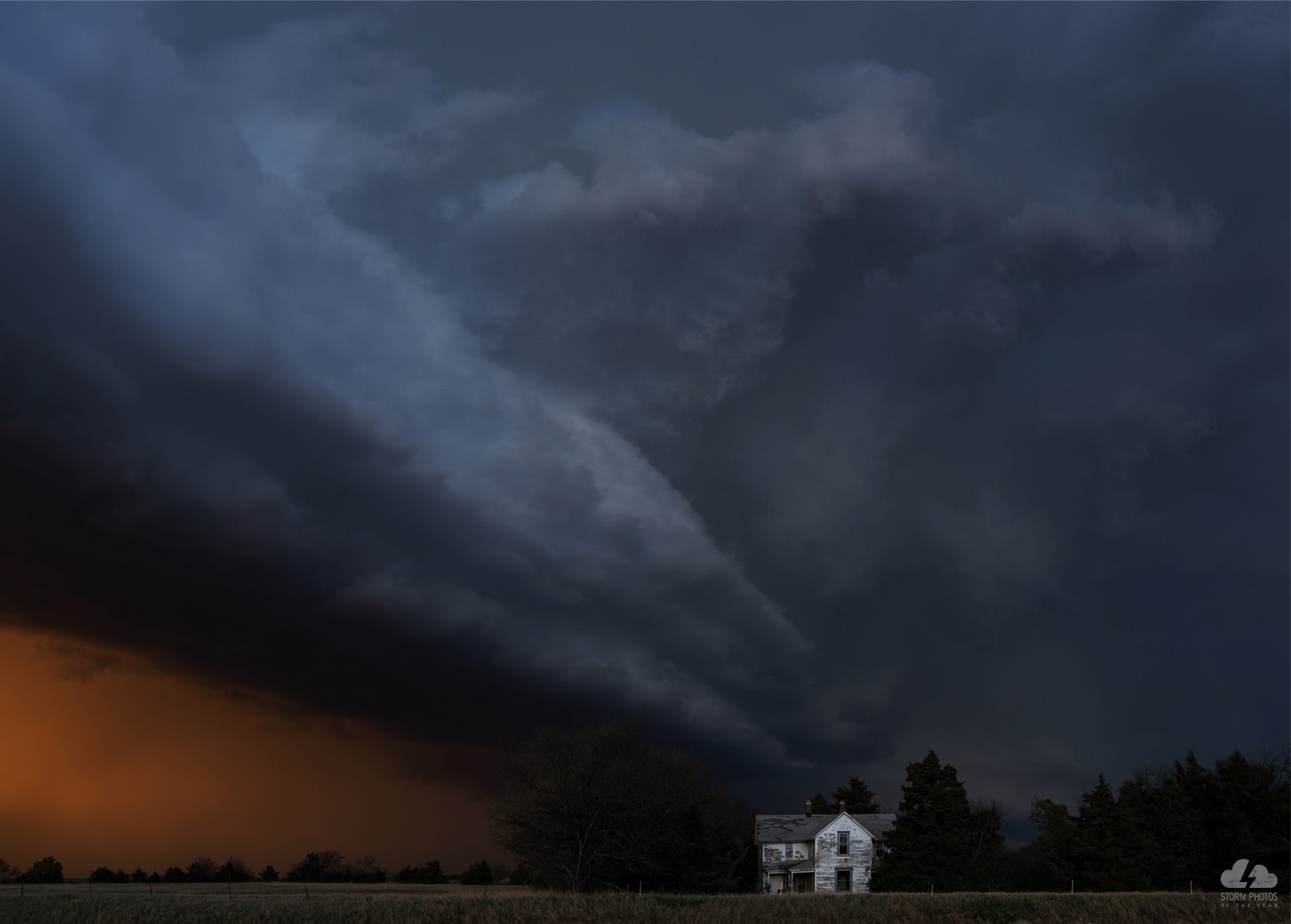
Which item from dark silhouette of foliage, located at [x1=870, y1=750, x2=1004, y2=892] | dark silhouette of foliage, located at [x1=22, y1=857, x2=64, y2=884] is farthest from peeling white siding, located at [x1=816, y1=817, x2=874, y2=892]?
dark silhouette of foliage, located at [x1=22, y1=857, x2=64, y2=884]

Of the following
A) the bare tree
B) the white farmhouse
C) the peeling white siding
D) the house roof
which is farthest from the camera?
the house roof

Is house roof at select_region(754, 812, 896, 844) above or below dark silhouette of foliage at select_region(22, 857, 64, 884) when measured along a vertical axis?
above

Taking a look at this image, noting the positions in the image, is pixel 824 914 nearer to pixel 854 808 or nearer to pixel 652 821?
pixel 652 821

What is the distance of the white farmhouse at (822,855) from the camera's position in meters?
92.1

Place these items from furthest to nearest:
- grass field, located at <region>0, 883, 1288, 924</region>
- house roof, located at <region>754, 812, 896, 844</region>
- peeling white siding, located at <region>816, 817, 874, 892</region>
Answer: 1. house roof, located at <region>754, 812, 896, 844</region>
2. peeling white siding, located at <region>816, 817, 874, 892</region>
3. grass field, located at <region>0, 883, 1288, 924</region>

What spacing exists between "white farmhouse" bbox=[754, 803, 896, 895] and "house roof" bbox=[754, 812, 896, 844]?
3.3 inches

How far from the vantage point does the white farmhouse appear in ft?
302

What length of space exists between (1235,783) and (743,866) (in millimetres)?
45605

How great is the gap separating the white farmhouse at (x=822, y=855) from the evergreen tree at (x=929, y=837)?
30.3 feet

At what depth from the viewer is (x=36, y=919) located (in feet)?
134

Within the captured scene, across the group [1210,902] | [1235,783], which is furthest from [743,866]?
[1210,902]

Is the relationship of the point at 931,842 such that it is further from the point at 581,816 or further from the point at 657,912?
the point at 657,912

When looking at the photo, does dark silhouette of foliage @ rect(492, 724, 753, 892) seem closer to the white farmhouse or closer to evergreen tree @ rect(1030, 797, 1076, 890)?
the white farmhouse

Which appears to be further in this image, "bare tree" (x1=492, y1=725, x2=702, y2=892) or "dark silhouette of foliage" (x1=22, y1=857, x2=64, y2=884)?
"dark silhouette of foliage" (x1=22, y1=857, x2=64, y2=884)
